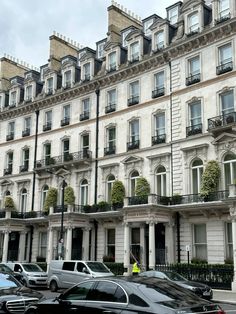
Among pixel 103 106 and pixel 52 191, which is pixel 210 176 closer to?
pixel 103 106

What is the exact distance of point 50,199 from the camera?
3919 cm

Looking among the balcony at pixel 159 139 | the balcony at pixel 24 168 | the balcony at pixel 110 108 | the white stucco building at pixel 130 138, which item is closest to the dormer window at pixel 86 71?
the white stucco building at pixel 130 138

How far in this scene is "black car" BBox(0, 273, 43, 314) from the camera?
11.8 m

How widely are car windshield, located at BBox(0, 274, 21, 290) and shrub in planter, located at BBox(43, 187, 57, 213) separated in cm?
2431

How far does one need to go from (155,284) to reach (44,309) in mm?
2717

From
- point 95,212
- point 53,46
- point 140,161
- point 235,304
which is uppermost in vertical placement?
point 53,46

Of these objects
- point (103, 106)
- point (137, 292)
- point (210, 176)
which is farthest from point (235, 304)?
point (103, 106)

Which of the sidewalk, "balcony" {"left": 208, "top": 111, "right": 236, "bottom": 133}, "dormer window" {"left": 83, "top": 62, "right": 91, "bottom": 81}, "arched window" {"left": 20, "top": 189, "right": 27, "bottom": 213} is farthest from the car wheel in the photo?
"dormer window" {"left": 83, "top": 62, "right": 91, "bottom": 81}

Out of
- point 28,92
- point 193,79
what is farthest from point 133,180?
point 28,92

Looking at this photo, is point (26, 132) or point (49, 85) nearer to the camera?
point (49, 85)

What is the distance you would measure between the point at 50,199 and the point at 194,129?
15279 mm

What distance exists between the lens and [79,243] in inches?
1455

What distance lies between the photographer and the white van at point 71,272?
2395cm

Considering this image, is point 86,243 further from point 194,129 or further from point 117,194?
point 194,129
